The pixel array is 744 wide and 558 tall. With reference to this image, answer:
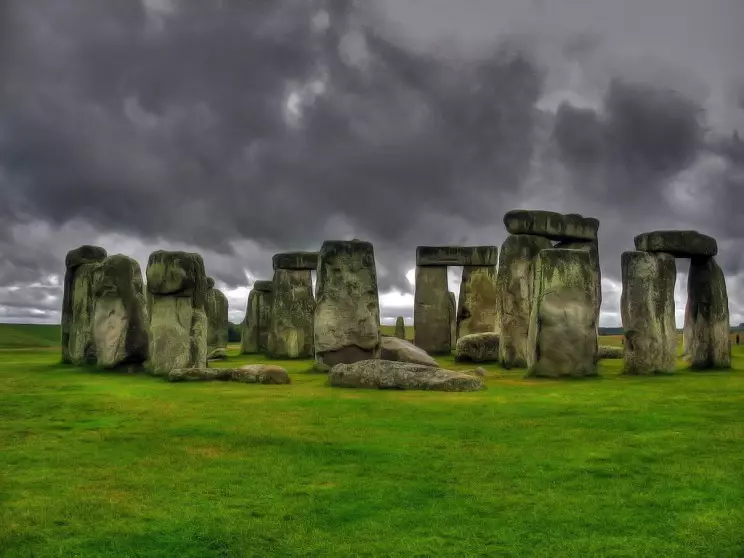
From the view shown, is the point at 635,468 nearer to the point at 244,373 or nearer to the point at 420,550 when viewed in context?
the point at 420,550

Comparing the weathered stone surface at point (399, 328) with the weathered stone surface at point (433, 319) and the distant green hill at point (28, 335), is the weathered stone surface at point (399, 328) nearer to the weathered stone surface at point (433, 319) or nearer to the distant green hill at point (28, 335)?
the weathered stone surface at point (433, 319)

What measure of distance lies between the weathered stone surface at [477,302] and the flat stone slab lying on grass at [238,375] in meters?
11.7

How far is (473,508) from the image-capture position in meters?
5.10

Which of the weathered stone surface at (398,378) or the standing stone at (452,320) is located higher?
the standing stone at (452,320)

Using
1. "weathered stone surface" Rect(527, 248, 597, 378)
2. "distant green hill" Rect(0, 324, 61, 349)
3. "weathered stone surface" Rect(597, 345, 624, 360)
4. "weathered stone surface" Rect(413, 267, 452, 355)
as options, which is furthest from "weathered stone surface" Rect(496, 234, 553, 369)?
"distant green hill" Rect(0, 324, 61, 349)

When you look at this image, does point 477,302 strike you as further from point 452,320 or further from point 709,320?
point 709,320

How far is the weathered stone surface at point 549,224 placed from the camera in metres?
17.5

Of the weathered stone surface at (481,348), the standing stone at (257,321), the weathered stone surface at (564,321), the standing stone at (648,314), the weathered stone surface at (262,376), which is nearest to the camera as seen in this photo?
the weathered stone surface at (262,376)

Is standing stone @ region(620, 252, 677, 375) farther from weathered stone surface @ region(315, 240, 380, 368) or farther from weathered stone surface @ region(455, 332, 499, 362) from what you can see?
weathered stone surface @ region(315, 240, 380, 368)

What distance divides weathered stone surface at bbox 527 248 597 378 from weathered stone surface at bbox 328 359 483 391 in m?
2.66

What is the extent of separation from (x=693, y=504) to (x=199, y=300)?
1152cm

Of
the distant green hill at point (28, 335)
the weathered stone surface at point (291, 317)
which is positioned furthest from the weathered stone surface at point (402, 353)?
the distant green hill at point (28, 335)

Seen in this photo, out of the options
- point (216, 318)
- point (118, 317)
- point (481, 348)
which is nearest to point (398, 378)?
point (118, 317)

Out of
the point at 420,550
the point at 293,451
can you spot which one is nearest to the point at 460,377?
the point at 293,451
